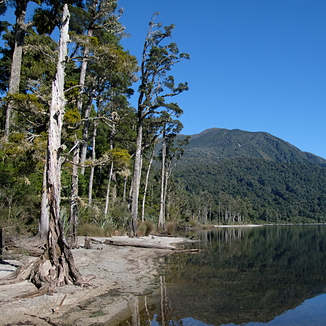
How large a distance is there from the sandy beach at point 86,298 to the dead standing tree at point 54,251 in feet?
0.77

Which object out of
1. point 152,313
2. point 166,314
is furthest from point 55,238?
point 166,314

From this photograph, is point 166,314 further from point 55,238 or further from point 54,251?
point 55,238

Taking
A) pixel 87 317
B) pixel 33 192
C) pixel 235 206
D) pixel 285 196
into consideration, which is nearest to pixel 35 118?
pixel 33 192

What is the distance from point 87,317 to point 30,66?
2095 cm

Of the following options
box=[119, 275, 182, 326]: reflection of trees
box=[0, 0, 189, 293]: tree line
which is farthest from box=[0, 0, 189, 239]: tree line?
box=[119, 275, 182, 326]: reflection of trees

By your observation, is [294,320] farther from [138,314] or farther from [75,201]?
[75,201]

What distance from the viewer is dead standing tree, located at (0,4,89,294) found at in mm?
7769

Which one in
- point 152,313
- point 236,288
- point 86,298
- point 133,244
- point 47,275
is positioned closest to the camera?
point 152,313

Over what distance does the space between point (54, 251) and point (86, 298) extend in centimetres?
143

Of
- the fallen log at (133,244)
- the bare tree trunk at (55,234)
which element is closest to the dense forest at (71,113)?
the bare tree trunk at (55,234)

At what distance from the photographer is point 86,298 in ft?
A: 24.3

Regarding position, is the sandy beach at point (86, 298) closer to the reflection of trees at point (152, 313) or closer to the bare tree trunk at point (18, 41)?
the reflection of trees at point (152, 313)

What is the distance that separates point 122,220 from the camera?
25047mm

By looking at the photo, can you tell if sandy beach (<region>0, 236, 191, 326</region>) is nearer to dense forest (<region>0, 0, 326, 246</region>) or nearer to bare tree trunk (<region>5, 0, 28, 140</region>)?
dense forest (<region>0, 0, 326, 246</region>)
